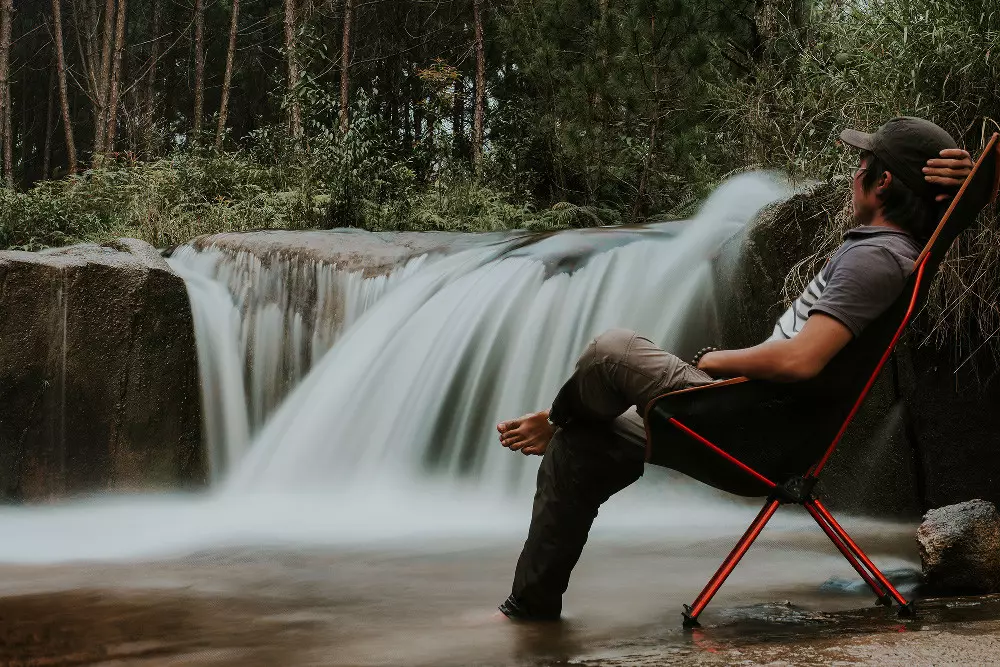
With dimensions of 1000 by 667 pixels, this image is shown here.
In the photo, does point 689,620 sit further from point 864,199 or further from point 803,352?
point 864,199

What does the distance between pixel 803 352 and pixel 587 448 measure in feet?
2.17

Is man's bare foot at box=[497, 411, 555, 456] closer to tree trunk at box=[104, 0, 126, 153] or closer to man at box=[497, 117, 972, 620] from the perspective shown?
man at box=[497, 117, 972, 620]

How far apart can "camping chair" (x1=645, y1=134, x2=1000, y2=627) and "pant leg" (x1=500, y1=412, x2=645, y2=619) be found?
0.34 feet

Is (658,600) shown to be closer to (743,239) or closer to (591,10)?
(743,239)

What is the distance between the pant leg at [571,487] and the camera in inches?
124

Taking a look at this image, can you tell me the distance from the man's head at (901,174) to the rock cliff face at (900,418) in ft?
9.28

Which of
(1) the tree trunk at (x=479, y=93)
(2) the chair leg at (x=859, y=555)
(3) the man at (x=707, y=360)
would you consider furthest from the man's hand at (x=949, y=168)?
(1) the tree trunk at (x=479, y=93)

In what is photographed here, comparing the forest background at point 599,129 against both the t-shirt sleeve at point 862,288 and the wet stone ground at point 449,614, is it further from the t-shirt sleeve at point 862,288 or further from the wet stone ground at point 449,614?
→ the t-shirt sleeve at point 862,288

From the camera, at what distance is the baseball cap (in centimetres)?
310

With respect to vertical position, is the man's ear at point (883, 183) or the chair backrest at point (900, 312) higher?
the man's ear at point (883, 183)

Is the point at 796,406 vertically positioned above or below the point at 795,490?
above

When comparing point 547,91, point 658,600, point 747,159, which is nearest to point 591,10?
point 547,91

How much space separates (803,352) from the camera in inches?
115

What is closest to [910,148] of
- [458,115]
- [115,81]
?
[115,81]
